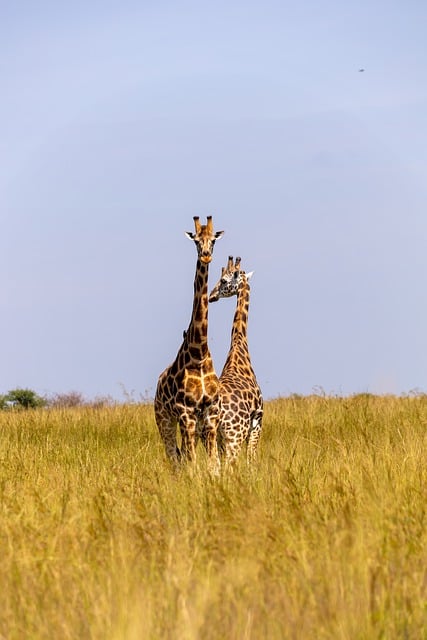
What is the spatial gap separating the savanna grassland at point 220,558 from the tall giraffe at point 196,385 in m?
1.66

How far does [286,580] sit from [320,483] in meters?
2.28

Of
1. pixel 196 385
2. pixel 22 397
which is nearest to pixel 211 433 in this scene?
pixel 196 385

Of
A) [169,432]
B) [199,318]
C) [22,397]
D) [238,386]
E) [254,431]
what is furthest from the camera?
[22,397]

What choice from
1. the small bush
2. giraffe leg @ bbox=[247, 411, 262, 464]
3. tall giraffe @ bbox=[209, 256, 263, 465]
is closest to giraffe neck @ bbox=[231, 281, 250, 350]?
tall giraffe @ bbox=[209, 256, 263, 465]

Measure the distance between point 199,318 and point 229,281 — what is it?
5.34 ft

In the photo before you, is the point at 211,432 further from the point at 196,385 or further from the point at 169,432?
the point at 169,432

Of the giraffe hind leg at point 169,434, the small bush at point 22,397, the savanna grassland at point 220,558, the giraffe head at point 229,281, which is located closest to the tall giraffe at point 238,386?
the giraffe head at point 229,281

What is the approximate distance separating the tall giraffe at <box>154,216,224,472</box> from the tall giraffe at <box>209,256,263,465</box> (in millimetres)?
314

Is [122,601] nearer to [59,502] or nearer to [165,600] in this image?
[165,600]

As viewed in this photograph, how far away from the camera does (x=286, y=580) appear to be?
438cm

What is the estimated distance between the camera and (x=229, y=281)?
36.1ft

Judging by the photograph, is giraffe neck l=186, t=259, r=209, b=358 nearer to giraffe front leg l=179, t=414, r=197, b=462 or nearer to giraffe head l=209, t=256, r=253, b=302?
giraffe front leg l=179, t=414, r=197, b=462

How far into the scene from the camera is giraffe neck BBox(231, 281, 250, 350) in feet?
36.0

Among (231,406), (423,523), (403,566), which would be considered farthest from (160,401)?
(403,566)
